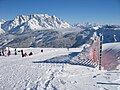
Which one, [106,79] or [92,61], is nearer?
[106,79]

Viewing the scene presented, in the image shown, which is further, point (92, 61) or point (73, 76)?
point (92, 61)

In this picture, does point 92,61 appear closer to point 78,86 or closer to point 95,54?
point 95,54

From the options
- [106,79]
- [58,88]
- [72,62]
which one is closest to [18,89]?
[58,88]

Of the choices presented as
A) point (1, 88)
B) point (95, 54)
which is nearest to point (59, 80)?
point (1, 88)

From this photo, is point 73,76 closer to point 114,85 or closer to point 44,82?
point 44,82

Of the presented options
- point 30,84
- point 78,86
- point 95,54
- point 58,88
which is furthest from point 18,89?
point 95,54

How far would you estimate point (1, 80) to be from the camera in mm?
16172

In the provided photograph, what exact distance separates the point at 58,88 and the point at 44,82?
1982 millimetres

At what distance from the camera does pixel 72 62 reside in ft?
76.4

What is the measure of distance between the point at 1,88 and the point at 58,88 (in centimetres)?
361

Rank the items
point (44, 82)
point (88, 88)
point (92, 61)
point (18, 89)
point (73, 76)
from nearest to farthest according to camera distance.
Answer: point (88, 88) < point (18, 89) < point (44, 82) < point (73, 76) < point (92, 61)

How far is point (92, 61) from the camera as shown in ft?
75.6

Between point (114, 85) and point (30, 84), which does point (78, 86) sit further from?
point (30, 84)

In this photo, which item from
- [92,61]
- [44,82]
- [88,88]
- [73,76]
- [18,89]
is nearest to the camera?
[88,88]
